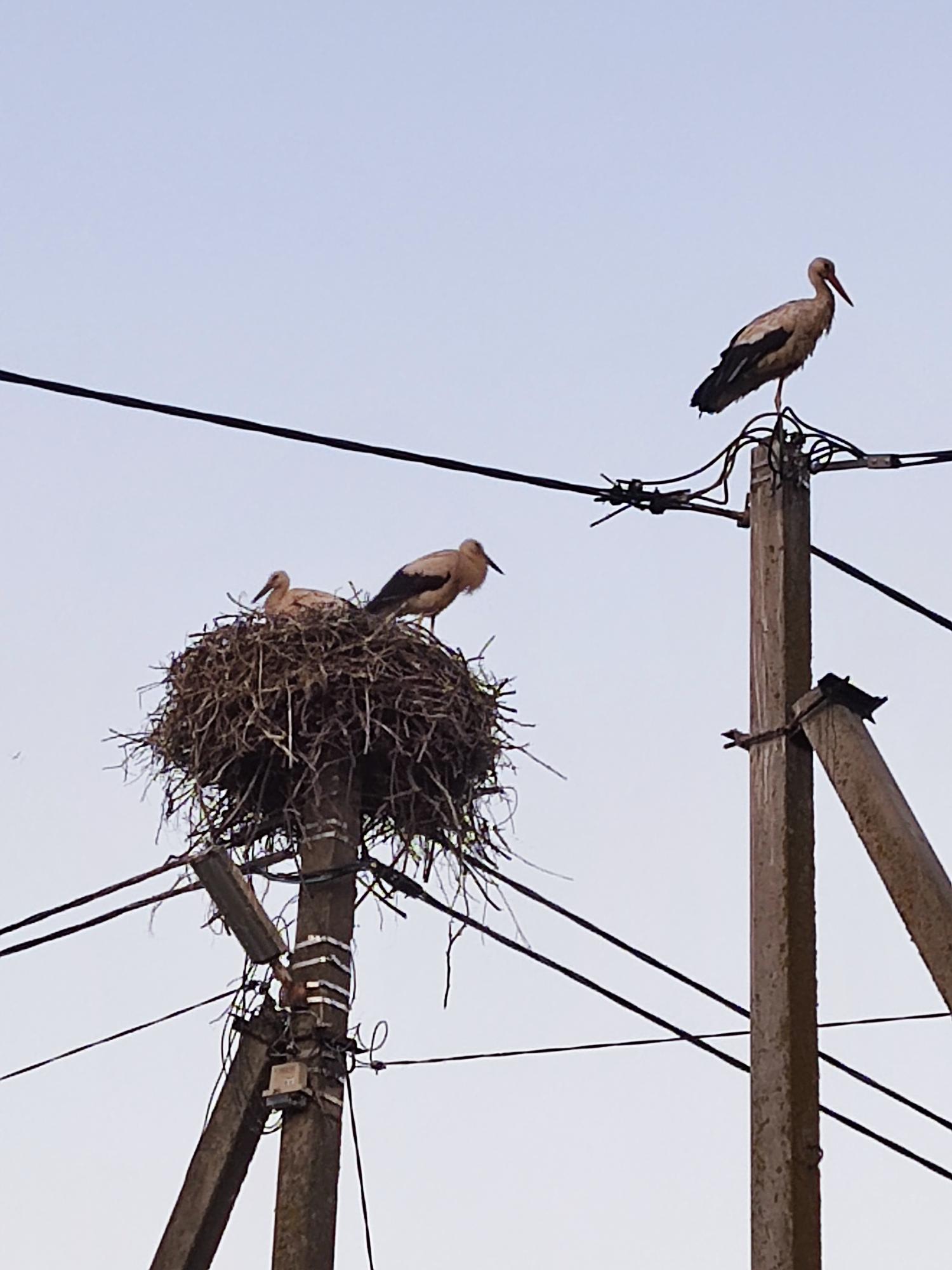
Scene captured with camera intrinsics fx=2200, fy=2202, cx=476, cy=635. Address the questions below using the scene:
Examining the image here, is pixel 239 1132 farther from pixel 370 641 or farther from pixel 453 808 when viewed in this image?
pixel 370 641

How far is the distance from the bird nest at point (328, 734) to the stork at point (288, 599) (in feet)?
0.56

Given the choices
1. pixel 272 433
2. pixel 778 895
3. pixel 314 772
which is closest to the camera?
pixel 778 895

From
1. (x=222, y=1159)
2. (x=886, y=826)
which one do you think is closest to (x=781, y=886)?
(x=886, y=826)

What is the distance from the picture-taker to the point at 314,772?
7402 millimetres

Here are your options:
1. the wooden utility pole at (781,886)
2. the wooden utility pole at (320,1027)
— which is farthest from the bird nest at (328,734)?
the wooden utility pole at (781,886)

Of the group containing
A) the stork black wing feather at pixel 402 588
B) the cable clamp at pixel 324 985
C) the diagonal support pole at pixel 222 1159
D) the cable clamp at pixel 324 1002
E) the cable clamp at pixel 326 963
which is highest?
the stork black wing feather at pixel 402 588

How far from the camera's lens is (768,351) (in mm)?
9000

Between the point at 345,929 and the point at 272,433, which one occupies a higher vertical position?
the point at 272,433

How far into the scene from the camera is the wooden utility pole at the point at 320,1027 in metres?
6.34

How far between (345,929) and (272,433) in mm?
1602

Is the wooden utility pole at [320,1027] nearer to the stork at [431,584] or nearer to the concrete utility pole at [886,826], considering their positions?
the concrete utility pole at [886,826]

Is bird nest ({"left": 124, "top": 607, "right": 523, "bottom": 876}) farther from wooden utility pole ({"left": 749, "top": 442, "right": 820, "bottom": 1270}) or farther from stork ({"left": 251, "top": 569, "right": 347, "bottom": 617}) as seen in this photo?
wooden utility pole ({"left": 749, "top": 442, "right": 820, "bottom": 1270})

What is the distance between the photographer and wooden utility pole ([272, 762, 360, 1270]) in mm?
6344

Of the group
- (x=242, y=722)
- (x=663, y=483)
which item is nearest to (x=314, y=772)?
(x=242, y=722)
